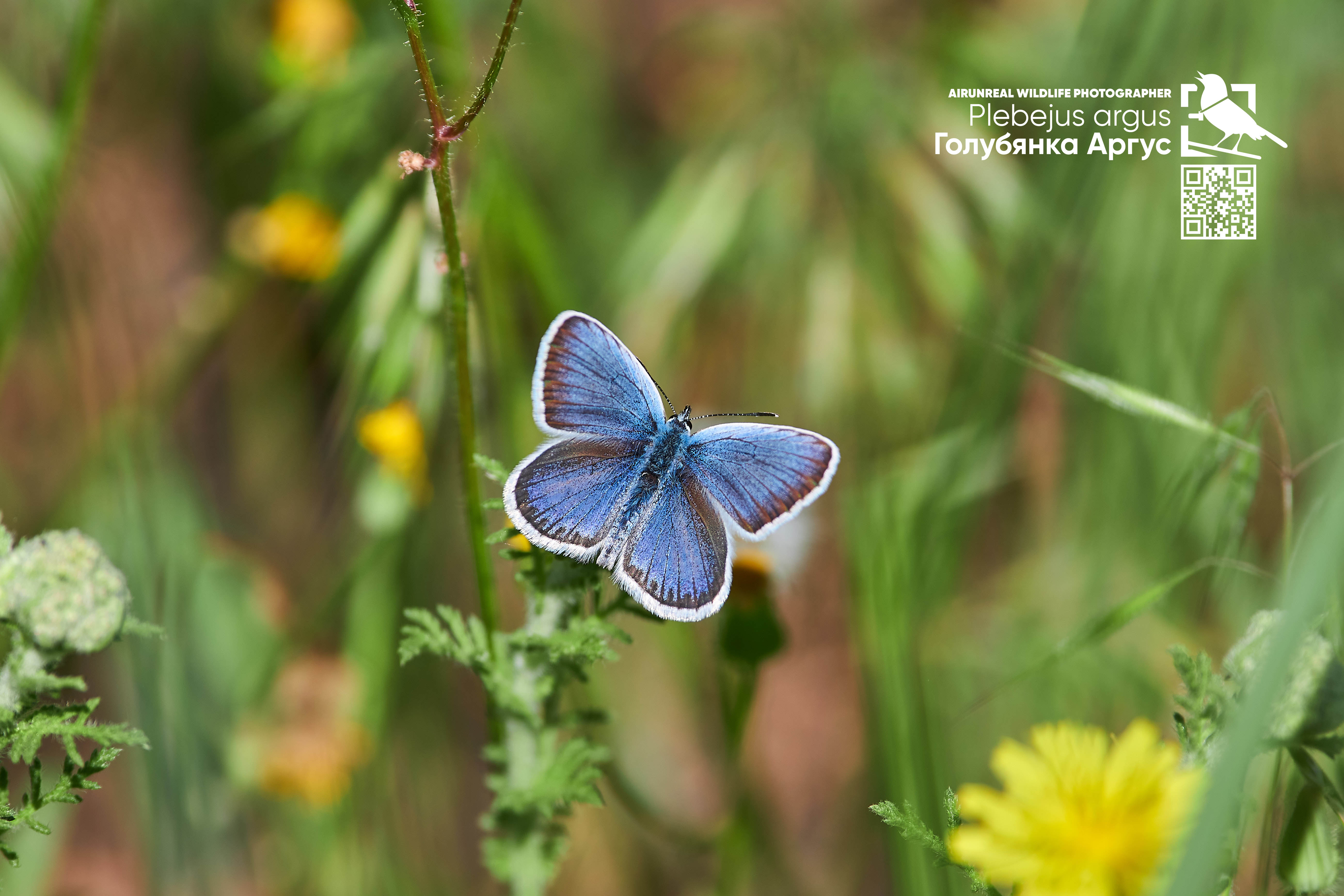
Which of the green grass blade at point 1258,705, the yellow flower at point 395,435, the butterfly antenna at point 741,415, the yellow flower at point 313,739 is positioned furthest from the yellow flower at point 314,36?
the green grass blade at point 1258,705

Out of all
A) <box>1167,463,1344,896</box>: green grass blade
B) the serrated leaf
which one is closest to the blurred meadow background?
the serrated leaf

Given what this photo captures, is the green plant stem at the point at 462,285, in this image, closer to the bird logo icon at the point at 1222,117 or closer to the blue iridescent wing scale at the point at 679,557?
the blue iridescent wing scale at the point at 679,557

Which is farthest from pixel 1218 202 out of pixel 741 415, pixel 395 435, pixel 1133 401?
pixel 395 435

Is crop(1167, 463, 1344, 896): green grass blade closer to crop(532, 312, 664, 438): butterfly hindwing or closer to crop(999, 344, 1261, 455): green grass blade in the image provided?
crop(999, 344, 1261, 455): green grass blade

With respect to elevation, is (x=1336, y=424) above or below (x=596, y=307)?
below

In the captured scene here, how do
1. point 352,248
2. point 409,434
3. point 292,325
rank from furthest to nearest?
point 292,325 → point 352,248 → point 409,434

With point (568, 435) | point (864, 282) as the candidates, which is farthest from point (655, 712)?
point (568, 435)

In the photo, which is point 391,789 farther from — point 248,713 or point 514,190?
point 514,190

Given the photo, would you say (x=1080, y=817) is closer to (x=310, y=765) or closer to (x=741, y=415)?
(x=741, y=415)
